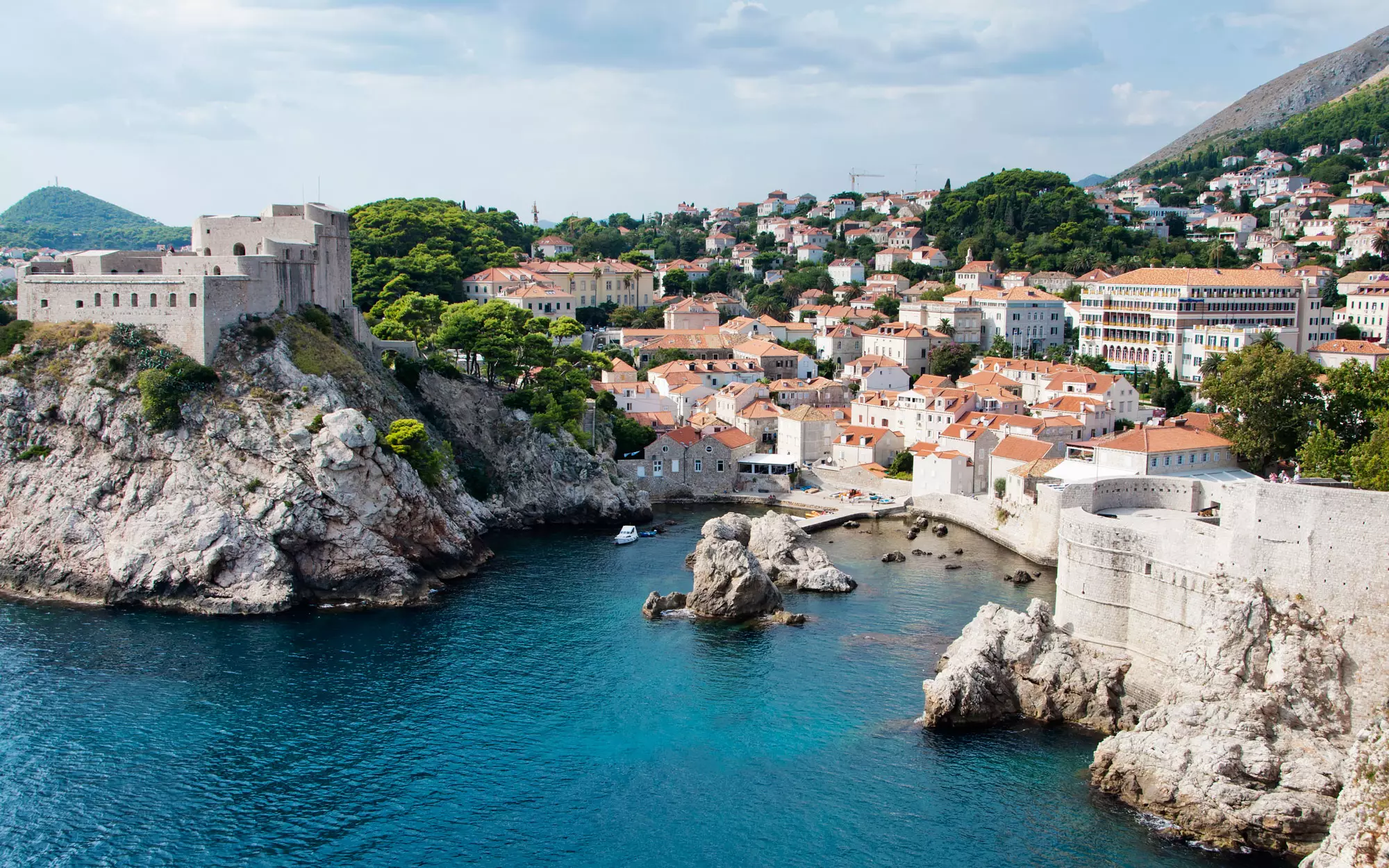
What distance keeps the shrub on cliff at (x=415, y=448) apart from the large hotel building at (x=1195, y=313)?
4211 cm

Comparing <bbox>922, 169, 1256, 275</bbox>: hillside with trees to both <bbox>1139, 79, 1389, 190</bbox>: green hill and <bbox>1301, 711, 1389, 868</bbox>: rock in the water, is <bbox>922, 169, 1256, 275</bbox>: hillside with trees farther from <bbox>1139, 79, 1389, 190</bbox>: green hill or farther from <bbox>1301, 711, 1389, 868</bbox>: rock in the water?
<bbox>1301, 711, 1389, 868</bbox>: rock in the water

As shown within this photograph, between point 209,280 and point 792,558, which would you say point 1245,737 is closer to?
point 792,558

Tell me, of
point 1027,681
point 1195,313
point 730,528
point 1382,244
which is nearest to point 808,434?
point 730,528

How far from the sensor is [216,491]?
36250 millimetres

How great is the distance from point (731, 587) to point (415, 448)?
44.1 feet

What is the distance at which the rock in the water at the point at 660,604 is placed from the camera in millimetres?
35062

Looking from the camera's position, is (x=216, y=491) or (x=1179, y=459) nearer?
(x=216, y=491)

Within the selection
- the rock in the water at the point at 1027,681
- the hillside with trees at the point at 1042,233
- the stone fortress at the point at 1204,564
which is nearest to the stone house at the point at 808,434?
the stone fortress at the point at 1204,564

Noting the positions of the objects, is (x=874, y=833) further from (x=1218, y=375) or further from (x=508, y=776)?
(x=1218, y=375)

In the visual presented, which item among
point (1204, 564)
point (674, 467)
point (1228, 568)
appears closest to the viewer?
point (1228, 568)

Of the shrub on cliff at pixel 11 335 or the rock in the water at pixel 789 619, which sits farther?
the shrub on cliff at pixel 11 335

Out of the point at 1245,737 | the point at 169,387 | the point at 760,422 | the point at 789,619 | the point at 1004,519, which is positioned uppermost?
the point at 169,387

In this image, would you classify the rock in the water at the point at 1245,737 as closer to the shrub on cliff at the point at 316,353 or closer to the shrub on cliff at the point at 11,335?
the shrub on cliff at the point at 316,353

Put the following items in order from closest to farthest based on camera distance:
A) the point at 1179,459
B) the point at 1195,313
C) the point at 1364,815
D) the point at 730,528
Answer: the point at 1364,815, the point at 730,528, the point at 1179,459, the point at 1195,313
